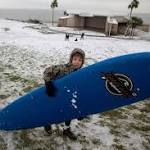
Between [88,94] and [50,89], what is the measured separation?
662 millimetres

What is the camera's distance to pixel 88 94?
4.66 m

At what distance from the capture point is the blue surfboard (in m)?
4.38

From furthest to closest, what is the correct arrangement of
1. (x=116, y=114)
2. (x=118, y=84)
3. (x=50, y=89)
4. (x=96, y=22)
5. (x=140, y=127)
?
(x=96, y=22)
(x=116, y=114)
(x=140, y=127)
(x=50, y=89)
(x=118, y=84)

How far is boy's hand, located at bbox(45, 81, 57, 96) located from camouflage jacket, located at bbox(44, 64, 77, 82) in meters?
0.09

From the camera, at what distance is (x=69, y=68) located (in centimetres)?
476

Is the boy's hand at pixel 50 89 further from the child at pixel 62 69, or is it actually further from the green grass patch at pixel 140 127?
the green grass patch at pixel 140 127

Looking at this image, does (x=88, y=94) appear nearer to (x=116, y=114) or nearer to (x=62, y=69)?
(x=62, y=69)

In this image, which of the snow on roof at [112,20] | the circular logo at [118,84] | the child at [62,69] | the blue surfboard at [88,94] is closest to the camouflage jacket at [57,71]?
the child at [62,69]

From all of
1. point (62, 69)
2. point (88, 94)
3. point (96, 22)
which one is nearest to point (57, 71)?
point (62, 69)

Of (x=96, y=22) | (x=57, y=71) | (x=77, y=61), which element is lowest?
(x=57, y=71)

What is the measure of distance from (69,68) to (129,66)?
3.48 feet

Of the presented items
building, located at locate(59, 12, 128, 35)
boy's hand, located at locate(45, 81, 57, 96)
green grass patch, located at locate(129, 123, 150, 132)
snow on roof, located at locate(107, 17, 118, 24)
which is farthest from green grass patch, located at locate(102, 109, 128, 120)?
snow on roof, located at locate(107, 17, 118, 24)

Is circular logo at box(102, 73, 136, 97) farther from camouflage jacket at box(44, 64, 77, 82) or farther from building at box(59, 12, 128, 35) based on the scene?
building at box(59, 12, 128, 35)

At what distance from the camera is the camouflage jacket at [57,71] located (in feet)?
15.0
